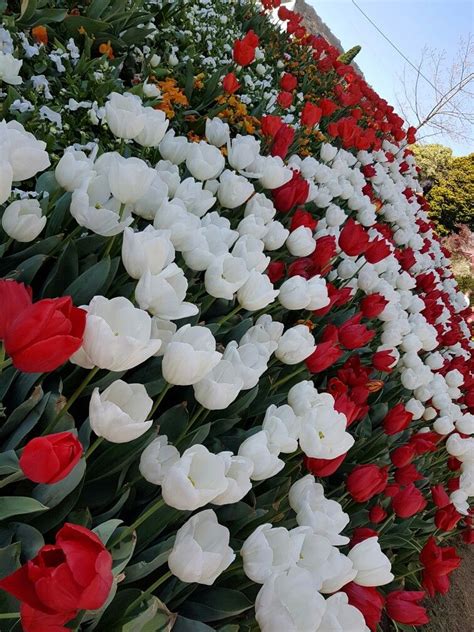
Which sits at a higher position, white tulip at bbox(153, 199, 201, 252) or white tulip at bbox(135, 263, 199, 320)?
white tulip at bbox(153, 199, 201, 252)

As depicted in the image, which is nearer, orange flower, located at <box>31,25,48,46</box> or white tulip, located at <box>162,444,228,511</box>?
white tulip, located at <box>162,444,228,511</box>

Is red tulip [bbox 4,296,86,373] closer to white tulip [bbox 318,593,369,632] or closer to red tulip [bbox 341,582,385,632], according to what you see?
white tulip [bbox 318,593,369,632]

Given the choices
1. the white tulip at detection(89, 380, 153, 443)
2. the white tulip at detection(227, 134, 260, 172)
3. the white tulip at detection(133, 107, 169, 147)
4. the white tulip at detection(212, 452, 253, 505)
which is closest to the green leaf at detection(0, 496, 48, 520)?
the white tulip at detection(89, 380, 153, 443)

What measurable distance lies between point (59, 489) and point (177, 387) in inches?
21.7

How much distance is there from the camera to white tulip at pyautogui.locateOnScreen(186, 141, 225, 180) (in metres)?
1.73

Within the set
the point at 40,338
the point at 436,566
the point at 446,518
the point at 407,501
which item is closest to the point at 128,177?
the point at 40,338

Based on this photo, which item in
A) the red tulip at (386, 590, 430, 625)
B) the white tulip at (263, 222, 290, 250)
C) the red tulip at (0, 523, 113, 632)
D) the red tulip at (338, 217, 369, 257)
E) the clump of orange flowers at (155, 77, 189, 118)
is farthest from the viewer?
the clump of orange flowers at (155, 77, 189, 118)

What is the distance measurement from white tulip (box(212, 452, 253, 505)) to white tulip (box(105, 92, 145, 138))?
95 centimetres

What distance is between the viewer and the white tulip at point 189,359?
1013 millimetres

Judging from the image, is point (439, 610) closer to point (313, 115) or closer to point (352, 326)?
point (352, 326)

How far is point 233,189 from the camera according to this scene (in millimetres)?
1806

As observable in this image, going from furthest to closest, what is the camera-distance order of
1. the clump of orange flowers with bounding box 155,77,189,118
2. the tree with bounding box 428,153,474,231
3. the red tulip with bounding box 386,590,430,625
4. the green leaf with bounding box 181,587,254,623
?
the tree with bounding box 428,153,474,231 → the clump of orange flowers with bounding box 155,77,189,118 → the red tulip with bounding box 386,590,430,625 → the green leaf with bounding box 181,587,254,623

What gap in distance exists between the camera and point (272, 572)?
0.99 metres

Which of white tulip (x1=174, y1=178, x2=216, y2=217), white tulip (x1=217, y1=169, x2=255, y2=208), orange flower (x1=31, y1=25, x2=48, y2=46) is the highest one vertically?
white tulip (x1=217, y1=169, x2=255, y2=208)
